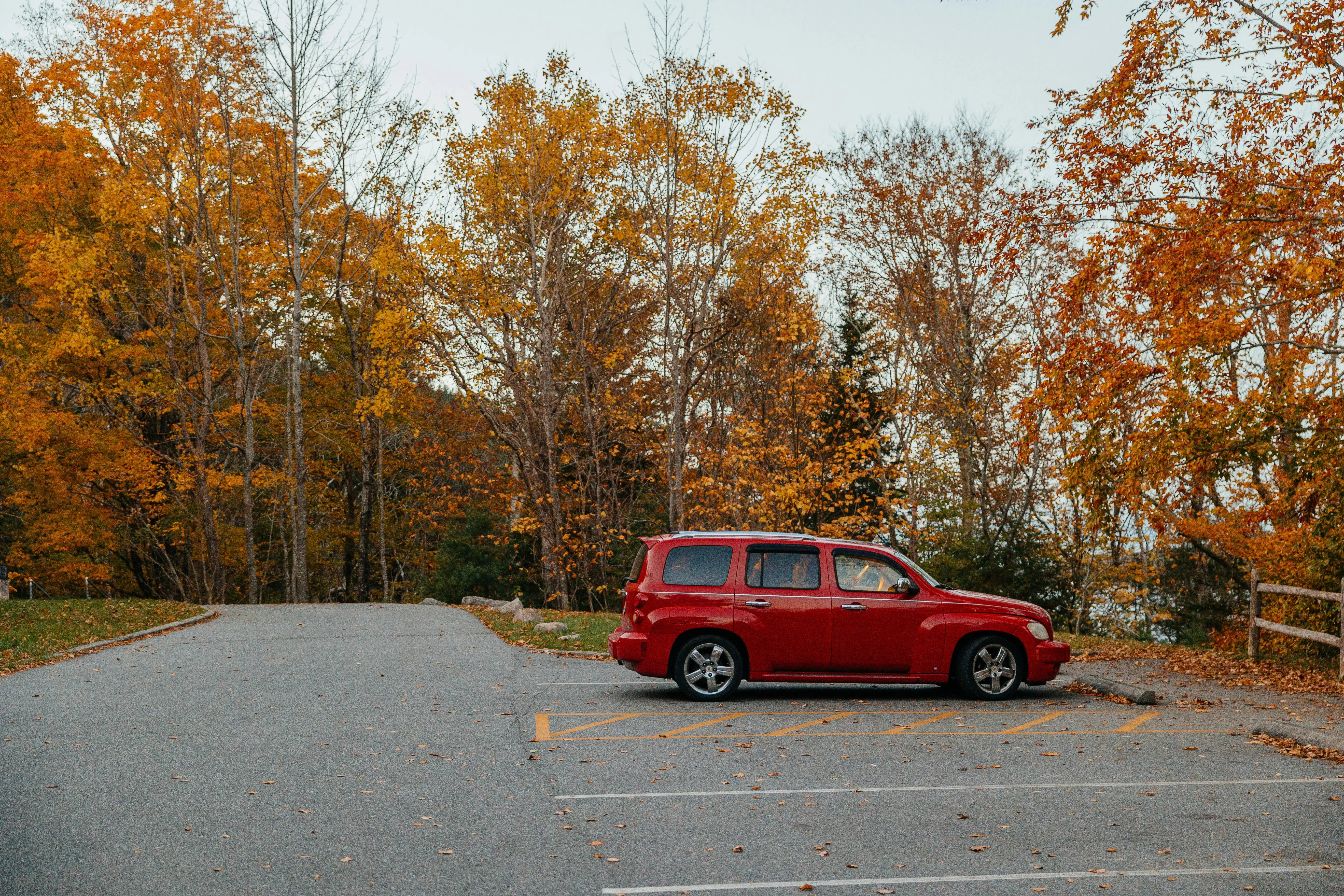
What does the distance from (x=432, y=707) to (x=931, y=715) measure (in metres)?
5.10

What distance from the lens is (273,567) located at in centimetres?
4488

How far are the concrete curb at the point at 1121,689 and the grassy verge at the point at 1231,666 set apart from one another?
1.04m

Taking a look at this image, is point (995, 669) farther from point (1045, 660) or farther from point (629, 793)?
point (629, 793)

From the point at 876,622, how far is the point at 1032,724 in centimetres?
199

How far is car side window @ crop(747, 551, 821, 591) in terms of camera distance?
474 inches

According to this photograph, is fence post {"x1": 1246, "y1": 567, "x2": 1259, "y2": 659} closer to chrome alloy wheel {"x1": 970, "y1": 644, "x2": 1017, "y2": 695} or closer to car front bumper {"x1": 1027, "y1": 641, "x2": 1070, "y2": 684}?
car front bumper {"x1": 1027, "y1": 641, "x2": 1070, "y2": 684}

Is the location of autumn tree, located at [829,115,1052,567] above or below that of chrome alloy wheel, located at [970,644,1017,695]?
above

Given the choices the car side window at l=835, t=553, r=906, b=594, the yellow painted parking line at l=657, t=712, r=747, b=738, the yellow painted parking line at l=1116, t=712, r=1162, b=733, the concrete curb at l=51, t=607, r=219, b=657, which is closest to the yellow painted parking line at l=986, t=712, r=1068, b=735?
the yellow painted parking line at l=1116, t=712, r=1162, b=733

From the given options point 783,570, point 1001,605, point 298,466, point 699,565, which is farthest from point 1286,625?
point 298,466

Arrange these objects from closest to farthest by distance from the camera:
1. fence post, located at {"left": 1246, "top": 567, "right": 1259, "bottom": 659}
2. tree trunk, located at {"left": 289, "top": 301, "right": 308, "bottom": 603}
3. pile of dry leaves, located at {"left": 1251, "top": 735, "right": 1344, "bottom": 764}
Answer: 1. pile of dry leaves, located at {"left": 1251, "top": 735, "right": 1344, "bottom": 764}
2. fence post, located at {"left": 1246, "top": 567, "right": 1259, "bottom": 659}
3. tree trunk, located at {"left": 289, "top": 301, "right": 308, "bottom": 603}

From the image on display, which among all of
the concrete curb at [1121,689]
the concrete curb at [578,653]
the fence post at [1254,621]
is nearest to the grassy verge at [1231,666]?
the fence post at [1254,621]

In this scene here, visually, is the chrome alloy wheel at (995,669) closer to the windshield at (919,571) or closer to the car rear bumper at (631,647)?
the windshield at (919,571)

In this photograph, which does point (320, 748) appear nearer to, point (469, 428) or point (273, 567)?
point (469, 428)

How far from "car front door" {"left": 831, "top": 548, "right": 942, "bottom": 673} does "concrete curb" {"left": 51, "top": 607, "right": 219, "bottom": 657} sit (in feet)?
36.0
